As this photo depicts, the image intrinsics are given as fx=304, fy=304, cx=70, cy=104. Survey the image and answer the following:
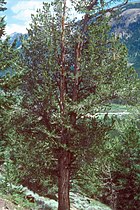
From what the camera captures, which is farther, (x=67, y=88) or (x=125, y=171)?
(x=125, y=171)

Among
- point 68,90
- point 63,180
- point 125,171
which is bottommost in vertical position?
point 125,171

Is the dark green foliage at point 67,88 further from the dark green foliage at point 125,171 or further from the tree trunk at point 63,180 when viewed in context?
the dark green foliage at point 125,171

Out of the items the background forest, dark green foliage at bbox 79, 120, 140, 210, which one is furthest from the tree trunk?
dark green foliage at bbox 79, 120, 140, 210

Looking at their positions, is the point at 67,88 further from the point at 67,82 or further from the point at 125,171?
the point at 125,171

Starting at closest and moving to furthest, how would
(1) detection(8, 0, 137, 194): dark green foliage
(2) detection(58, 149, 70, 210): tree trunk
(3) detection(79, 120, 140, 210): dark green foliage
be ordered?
(1) detection(8, 0, 137, 194): dark green foliage, (2) detection(58, 149, 70, 210): tree trunk, (3) detection(79, 120, 140, 210): dark green foliage

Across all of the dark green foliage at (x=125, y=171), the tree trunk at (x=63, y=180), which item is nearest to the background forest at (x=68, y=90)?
the tree trunk at (x=63, y=180)

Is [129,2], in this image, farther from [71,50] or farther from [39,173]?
[39,173]

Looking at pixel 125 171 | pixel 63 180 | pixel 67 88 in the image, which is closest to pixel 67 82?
pixel 67 88

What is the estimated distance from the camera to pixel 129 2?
15430 millimetres

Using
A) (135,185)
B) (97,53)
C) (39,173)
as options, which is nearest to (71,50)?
(97,53)

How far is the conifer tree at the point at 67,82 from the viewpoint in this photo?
14141 mm

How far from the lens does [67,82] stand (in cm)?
1544

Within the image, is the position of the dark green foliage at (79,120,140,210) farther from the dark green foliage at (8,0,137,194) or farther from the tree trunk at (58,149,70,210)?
the dark green foliage at (8,0,137,194)

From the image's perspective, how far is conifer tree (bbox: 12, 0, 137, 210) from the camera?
557 inches
